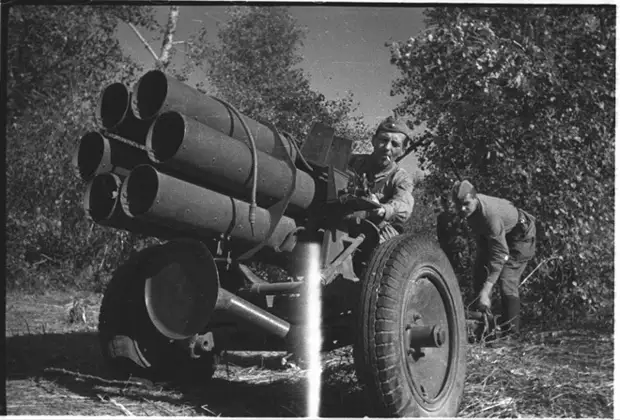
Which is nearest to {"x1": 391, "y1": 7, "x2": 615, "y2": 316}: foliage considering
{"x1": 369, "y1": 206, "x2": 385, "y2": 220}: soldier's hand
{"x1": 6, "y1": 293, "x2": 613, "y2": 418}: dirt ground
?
{"x1": 6, "y1": 293, "x2": 613, "y2": 418}: dirt ground

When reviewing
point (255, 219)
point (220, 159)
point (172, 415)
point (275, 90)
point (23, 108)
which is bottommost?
point (172, 415)

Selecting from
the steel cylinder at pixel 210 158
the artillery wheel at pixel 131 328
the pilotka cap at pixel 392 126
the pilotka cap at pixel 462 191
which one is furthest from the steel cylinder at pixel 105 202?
the pilotka cap at pixel 462 191

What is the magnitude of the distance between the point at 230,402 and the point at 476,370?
1.52 m

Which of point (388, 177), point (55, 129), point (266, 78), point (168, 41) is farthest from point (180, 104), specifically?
point (266, 78)

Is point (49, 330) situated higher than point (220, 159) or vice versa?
point (220, 159)

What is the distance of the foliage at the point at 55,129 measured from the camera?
18.9 ft

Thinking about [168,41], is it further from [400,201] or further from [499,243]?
[499,243]

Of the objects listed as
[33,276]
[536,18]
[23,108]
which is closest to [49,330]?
[33,276]

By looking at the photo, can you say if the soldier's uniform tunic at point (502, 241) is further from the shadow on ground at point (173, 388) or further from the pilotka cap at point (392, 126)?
the shadow on ground at point (173, 388)

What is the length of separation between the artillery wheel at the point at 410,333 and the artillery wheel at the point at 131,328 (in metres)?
1.08

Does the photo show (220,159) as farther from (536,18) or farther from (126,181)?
(536,18)

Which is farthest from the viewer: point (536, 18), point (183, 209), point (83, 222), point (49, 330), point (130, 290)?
point (83, 222)

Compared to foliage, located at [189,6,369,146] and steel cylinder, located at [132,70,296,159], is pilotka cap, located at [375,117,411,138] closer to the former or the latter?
foliage, located at [189,6,369,146]

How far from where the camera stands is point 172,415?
3584 millimetres
